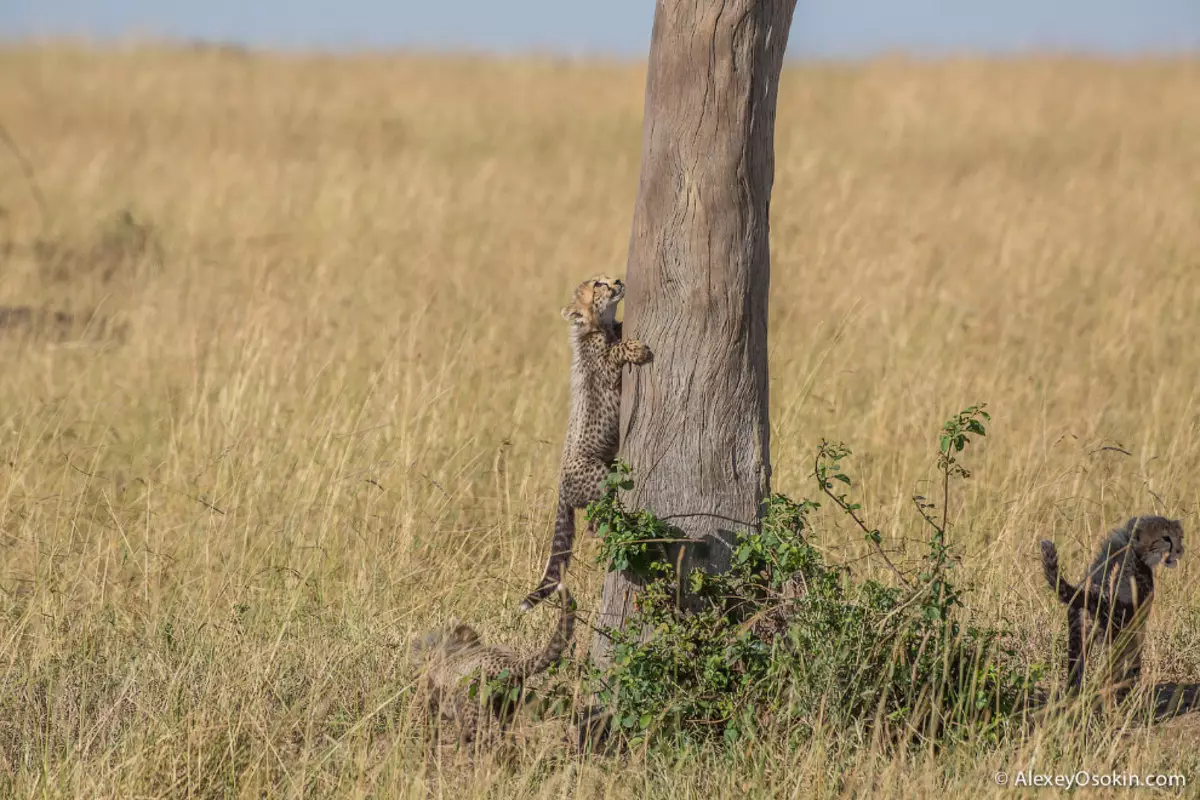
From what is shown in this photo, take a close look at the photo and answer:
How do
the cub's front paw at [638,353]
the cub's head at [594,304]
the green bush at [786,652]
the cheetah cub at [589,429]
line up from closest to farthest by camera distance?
the green bush at [786,652] → the cub's front paw at [638,353] → the cheetah cub at [589,429] → the cub's head at [594,304]

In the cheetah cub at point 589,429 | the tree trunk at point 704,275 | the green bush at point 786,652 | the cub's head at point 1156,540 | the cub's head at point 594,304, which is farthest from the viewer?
the cub's head at point 594,304

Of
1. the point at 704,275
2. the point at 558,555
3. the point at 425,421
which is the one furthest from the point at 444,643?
the point at 425,421

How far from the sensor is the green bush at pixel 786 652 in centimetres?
363

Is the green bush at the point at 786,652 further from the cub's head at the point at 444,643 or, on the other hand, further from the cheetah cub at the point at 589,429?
the cub's head at the point at 444,643

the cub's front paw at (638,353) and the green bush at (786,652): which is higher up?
the cub's front paw at (638,353)

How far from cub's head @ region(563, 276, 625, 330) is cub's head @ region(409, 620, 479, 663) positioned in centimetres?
111

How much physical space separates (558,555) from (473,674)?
0.58 meters

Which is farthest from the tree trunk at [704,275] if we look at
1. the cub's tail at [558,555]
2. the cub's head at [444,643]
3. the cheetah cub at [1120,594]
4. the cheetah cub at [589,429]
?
the cheetah cub at [1120,594]

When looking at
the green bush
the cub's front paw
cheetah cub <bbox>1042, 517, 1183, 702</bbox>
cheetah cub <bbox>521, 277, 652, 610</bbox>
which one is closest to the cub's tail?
cheetah cub <bbox>521, 277, 652, 610</bbox>

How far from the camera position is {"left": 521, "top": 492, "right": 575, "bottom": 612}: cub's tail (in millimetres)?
4164

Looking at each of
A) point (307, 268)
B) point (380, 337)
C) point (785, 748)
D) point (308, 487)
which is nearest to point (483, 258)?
point (307, 268)

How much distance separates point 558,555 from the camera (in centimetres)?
423

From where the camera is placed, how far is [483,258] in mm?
9891

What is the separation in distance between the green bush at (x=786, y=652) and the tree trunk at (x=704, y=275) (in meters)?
0.12
